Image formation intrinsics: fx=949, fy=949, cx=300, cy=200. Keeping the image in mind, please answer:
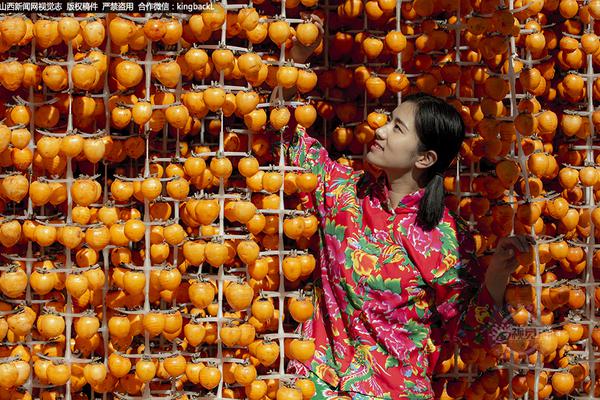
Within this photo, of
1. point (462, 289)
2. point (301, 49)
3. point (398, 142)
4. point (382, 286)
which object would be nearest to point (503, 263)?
point (462, 289)

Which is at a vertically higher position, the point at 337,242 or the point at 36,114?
the point at 36,114

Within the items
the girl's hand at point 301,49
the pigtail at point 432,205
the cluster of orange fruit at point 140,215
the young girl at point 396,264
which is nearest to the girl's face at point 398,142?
the young girl at point 396,264

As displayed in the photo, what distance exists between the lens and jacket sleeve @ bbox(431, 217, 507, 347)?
11.3ft

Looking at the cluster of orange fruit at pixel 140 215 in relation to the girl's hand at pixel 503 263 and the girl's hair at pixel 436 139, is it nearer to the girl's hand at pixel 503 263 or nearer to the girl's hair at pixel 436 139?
the girl's hair at pixel 436 139

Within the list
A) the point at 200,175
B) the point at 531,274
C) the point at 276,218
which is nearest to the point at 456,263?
the point at 531,274

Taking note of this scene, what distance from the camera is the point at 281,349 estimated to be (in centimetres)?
333

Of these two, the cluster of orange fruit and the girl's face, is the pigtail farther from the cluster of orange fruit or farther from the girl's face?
the cluster of orange fruit

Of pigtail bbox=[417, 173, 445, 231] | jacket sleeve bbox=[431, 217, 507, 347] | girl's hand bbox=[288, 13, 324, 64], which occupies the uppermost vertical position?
girl's hand bbox=[288, 13, 324, 64]

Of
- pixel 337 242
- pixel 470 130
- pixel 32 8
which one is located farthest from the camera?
pixel 470 130

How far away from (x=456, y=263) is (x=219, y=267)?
87 cm

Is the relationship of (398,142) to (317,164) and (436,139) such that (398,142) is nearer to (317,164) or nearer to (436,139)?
(436,139)

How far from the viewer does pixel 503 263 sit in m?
3.39

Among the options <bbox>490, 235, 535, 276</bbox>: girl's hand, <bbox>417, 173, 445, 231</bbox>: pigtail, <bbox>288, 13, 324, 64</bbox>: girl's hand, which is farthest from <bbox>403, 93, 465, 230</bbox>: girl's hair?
<bbox>288, 13, 324, 64</bbox>: girl's hand

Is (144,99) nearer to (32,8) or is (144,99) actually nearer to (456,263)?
(32,8)
